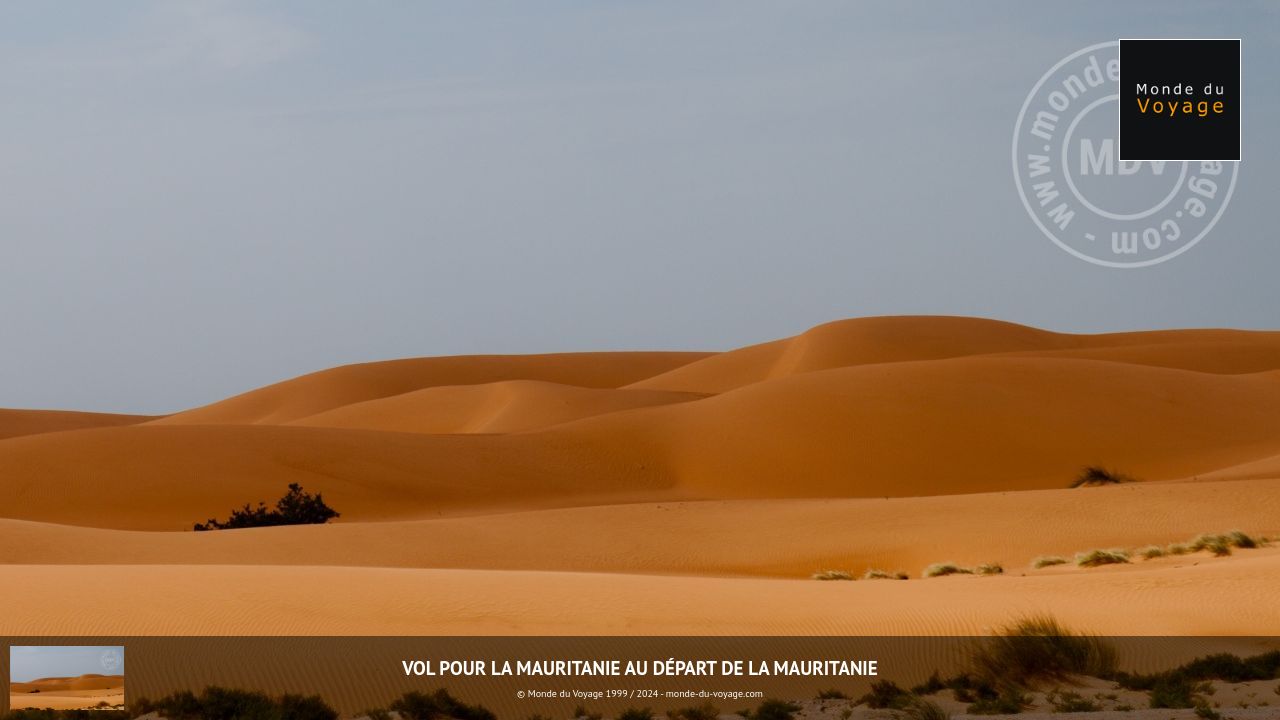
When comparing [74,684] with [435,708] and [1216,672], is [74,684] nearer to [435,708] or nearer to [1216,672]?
[435,708]

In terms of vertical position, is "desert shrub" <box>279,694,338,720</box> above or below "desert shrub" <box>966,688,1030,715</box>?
above

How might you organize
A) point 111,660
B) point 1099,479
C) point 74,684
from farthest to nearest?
point 1099,479, point 74,684, point 111,660

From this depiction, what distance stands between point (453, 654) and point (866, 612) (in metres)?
3.84

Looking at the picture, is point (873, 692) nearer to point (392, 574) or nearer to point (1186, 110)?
point (392, 574)

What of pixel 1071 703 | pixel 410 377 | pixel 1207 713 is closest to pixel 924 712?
pixel 1071 703

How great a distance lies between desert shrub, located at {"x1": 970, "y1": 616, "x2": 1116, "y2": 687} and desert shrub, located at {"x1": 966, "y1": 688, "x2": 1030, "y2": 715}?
51cm

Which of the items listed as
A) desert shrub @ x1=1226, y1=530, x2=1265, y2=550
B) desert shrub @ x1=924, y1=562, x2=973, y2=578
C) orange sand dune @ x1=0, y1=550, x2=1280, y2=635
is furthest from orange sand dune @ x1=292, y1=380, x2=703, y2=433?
orange sand dune @ x1=0, y1=550, x2=1280, y2=635

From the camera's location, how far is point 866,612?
40.8 ft

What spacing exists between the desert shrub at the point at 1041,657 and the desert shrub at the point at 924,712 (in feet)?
4.02

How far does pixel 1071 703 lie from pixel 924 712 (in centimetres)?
118

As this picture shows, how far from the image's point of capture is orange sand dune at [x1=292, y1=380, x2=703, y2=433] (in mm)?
58750

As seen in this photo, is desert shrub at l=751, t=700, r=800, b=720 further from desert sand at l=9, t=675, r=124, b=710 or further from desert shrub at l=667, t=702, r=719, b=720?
desert sand at l=9, t=675, r=124, b=710

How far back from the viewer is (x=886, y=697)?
9.81 metres

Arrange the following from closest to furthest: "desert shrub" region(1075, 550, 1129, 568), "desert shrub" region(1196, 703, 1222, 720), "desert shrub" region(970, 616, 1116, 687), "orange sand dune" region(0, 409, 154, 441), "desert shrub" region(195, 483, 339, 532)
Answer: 1. "desert shrub" region(1196, 703, 1222, 720)
2. "desert shrub" region(970, 616, 1116, 687)
3. "desert shrub" region(1075, 550, 1129, 568)
4. "desert shrub" region(195, 483, 339, 532)
5. "orange sand dune" region(0, 409, 154, 441)
